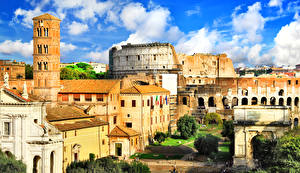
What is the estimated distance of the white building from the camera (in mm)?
40281

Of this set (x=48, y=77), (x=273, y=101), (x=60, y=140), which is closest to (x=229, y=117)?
(x=273, y=101)

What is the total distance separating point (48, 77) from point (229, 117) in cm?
4444

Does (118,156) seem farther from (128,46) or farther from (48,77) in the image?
(128,46)

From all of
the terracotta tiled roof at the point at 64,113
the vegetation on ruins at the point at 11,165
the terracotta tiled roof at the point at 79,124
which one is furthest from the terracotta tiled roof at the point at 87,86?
the vegetation on ruins at the point at 11,165

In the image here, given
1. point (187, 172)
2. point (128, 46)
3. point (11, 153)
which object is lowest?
point (187, 172)

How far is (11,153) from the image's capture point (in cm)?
4112

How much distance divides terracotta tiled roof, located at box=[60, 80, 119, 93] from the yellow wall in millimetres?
5120

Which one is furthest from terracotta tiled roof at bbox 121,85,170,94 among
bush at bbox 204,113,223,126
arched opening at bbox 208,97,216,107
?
arched opening at bbox 208,97,216,107

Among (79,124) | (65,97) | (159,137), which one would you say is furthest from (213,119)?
(79,124)

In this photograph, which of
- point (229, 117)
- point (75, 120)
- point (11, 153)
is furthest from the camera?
point (229, 117)

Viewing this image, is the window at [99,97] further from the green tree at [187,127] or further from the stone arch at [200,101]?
the stone arch at [200,101]

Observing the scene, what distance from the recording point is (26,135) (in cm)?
4075

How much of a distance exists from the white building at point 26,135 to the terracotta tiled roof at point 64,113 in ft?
9.86

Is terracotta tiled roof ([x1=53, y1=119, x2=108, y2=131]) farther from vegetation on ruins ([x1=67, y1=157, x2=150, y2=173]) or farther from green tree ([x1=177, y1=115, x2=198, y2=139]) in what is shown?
green tree ([x1=177, y1=115, x2=198, y2=139])
